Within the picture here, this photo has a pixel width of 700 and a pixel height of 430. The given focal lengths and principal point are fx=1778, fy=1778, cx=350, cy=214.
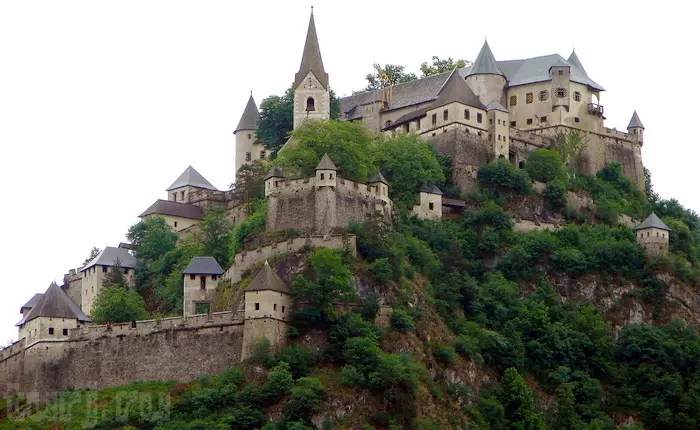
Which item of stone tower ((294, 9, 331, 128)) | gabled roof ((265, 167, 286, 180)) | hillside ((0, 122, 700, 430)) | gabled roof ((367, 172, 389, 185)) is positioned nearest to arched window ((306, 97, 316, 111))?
stone tower ((294, 9, 331, 128))

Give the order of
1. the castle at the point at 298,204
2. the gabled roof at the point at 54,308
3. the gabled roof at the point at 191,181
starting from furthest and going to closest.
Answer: the gabled roof at the point at 191,181 < the gabled roof at the point at 54,308 < the castle at the point at 298,204

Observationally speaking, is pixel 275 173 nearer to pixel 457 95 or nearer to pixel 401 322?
pixel 401 322

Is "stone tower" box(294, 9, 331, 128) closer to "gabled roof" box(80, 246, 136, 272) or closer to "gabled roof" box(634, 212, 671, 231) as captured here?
"gabled roof" box(80, 246, 136, 272)

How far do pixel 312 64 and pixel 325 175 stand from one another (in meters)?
16.3

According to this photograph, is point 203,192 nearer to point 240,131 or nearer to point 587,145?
point 240,131

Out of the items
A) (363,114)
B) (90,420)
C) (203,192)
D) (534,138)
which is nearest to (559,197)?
(534,138)

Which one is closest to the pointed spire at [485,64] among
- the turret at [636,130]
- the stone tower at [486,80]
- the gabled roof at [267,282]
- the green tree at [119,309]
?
the stone tower at [486,80]

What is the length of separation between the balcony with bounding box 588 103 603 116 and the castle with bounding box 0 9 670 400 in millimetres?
90

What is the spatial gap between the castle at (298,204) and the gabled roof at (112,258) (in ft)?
0.36

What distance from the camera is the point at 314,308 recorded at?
8862 centimetres

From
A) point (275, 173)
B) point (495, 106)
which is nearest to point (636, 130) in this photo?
point (495, 106)

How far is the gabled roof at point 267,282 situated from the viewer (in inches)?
3455

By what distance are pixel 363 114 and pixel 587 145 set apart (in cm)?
1454

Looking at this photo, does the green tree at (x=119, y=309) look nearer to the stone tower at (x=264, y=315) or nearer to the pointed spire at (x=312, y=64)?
the stone tower at (x=264, y=315)
